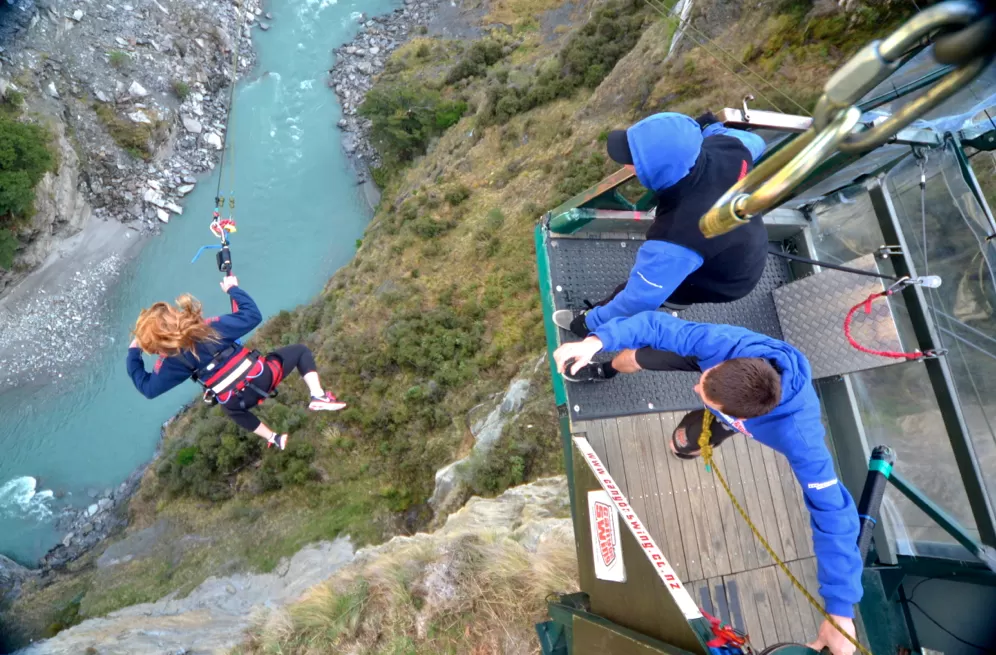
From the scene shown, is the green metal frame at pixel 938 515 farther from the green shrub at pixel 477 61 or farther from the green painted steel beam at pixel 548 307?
the green shrub at pixel 477 61

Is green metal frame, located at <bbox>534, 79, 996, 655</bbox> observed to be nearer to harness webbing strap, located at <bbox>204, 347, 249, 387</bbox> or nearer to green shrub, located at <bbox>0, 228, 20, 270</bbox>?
harness webbing strap, located at <bbox>204, 347, 249, 387</bbox>

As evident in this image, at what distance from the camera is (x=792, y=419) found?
2.57 metres

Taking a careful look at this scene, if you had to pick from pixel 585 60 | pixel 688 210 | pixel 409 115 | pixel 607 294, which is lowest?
pixel 688 210

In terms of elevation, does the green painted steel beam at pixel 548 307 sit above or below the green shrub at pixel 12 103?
below

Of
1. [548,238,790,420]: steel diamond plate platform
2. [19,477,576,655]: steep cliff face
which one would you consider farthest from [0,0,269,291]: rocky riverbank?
[548,238,790,420]: steel diamond plate platform

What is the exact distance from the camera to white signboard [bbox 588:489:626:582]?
2.89m

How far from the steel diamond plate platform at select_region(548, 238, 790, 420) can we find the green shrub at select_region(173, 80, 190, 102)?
68.3 feet

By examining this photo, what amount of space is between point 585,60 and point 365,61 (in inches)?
466

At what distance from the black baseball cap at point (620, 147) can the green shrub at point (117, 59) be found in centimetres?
2331

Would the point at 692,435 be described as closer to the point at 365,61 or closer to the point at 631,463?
the point at 631,463

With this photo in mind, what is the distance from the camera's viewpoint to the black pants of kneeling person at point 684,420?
9.98 ft

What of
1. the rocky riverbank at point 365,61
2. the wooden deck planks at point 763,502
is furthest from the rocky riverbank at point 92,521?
the wooden deck planks at point 763,502

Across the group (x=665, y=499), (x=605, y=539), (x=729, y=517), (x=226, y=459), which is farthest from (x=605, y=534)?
(x=226, y=459)

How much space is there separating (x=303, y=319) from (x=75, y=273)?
9.39 m
